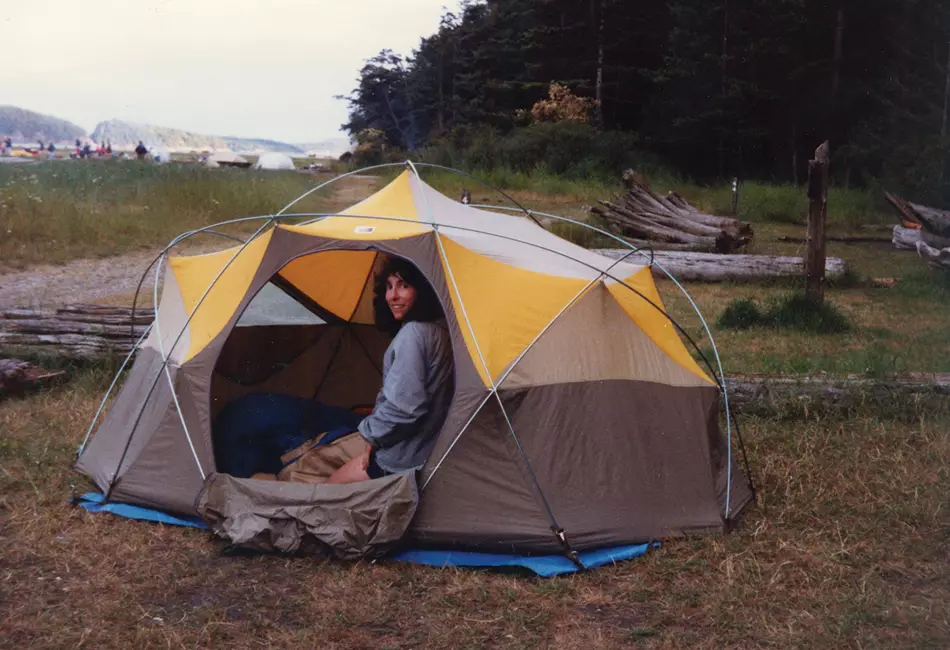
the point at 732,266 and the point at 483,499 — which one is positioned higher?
the point at 732,266

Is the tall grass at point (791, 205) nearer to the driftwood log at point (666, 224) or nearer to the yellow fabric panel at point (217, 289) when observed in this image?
the driftwood log at point (666, 224)

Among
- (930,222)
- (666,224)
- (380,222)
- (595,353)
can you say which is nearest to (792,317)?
(930,222)

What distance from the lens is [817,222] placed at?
8.89 meters

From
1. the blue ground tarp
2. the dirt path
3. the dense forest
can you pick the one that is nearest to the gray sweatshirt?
the blue ground tarp

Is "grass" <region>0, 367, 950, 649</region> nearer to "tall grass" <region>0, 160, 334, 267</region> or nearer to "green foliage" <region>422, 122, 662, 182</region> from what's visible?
"tall grass" <region>0, 160, 334, 267</region>

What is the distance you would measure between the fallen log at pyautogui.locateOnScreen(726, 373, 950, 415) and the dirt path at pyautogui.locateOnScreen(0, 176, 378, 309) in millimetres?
6460

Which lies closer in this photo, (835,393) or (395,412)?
(395,412)

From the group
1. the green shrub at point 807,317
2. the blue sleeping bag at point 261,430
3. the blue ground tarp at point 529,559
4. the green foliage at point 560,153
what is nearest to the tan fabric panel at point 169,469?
the blue sleeping bag at point 261,430

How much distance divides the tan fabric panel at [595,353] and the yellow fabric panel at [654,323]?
45 mm

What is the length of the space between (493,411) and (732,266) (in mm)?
7930

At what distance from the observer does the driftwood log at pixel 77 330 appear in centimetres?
708

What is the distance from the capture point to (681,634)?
3.60 m

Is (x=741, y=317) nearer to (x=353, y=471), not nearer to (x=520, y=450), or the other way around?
(x=520, y=450)

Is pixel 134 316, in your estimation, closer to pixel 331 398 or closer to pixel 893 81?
pixel 331 398
